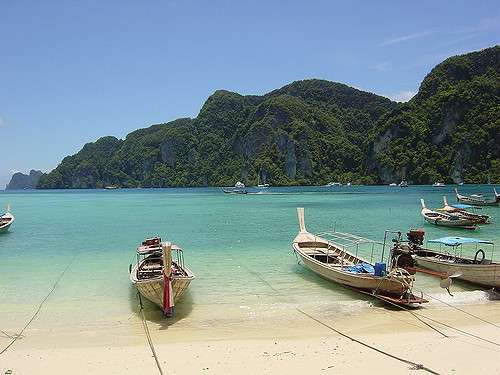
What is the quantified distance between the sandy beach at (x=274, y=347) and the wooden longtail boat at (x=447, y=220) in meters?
23.0

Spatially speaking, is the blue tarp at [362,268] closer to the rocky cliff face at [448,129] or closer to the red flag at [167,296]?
the red flag at [167,296]

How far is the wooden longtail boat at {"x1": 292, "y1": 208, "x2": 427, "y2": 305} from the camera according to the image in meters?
13.0

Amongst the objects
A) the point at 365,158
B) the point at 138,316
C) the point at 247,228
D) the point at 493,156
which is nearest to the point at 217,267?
the point at 138,316

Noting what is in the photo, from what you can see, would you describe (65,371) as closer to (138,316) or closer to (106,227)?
(138,316)

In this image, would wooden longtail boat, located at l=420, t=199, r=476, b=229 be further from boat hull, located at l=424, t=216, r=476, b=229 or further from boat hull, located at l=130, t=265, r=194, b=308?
boat hull, located at l=130, t=265, r=194, b=308

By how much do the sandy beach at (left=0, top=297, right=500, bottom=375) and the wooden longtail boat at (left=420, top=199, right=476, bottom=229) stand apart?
75.5ft

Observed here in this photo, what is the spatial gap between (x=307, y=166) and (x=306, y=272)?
573ft

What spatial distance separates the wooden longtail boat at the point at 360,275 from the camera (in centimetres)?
1300

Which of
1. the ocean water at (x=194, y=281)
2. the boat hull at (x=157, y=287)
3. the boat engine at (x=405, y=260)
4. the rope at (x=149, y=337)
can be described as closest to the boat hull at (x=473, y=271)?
the ocean water at (x=194, y=281)

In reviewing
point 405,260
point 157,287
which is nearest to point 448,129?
point 405,260

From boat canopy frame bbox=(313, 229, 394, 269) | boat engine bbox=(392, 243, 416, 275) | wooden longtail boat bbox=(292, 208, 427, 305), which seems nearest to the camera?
wooden longtail boat bbox=(292, 208, 427, 305)

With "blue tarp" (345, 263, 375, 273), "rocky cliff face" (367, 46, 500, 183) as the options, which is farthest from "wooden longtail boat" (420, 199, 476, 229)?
"rocky cliff face" (367, 46, 500, 183)

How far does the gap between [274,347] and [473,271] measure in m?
8.24

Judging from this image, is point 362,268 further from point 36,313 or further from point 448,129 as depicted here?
point 448,129
